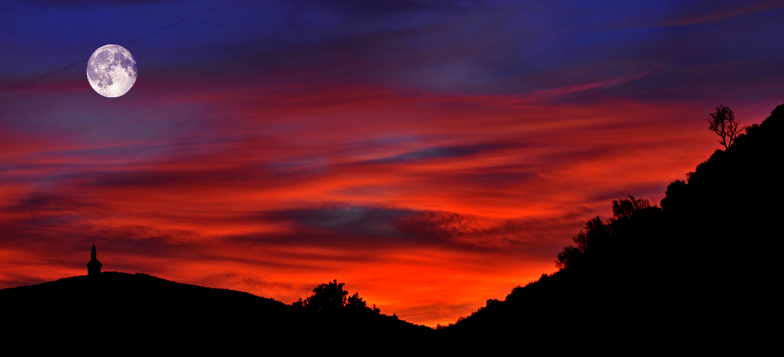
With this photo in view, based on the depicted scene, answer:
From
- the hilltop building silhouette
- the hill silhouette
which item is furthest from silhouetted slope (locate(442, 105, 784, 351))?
the hilltop building silhouette

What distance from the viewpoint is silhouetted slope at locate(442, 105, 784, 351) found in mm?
41719

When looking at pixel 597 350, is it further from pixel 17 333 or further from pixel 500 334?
pixel 17 333

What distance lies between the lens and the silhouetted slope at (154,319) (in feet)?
185

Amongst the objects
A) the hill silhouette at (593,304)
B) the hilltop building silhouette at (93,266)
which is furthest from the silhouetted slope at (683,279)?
the hilltop building silhouette at (93,266)

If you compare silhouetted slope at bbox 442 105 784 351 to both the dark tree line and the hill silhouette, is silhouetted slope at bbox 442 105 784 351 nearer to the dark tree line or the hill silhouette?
the hill silhouette

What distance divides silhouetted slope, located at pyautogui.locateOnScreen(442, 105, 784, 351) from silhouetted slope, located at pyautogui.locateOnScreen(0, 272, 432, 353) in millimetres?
18481

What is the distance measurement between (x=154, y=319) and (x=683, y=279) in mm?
48411

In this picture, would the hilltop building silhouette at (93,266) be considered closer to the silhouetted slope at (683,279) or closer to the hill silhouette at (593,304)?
the hill silhouette at (593,304)

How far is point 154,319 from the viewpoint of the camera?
6138 centimetres

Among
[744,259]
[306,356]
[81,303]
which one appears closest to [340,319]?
[306,356]

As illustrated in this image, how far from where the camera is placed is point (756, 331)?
37.0m

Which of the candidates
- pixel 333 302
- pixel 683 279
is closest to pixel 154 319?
pixel 333 302

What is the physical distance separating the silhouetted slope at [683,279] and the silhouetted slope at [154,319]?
60.6 feet

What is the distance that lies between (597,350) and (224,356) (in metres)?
32.2
